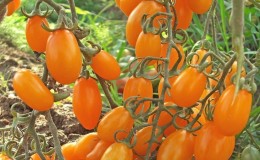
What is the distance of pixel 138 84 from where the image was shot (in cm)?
138

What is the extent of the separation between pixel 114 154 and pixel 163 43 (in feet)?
0.91

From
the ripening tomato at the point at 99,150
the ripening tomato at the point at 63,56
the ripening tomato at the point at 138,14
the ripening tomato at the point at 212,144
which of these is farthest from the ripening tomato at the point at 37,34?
the ripening tomato at the point at 212,144

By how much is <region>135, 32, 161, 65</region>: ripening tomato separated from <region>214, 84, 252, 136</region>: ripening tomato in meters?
0.20

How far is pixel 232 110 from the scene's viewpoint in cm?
116

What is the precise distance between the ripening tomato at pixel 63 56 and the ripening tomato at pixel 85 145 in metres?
0.29

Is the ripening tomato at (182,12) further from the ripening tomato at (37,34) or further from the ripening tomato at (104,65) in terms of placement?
the ripening tomato at (37,34)

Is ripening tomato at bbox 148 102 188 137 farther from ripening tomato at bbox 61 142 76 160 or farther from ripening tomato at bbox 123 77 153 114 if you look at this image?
ripening tomato at bbox 61 142 76 160

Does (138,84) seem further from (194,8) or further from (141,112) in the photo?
(194,8)

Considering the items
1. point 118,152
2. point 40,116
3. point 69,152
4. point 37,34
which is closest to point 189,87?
point 118,152

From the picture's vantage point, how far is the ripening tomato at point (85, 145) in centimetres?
150

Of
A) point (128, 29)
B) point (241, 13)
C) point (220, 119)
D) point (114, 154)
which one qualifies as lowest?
point (114, 154)

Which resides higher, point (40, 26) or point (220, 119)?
point (40, 26)

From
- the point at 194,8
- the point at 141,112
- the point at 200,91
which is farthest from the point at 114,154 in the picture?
the point at 194,8

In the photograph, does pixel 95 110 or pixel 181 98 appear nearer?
pixel 181 98
